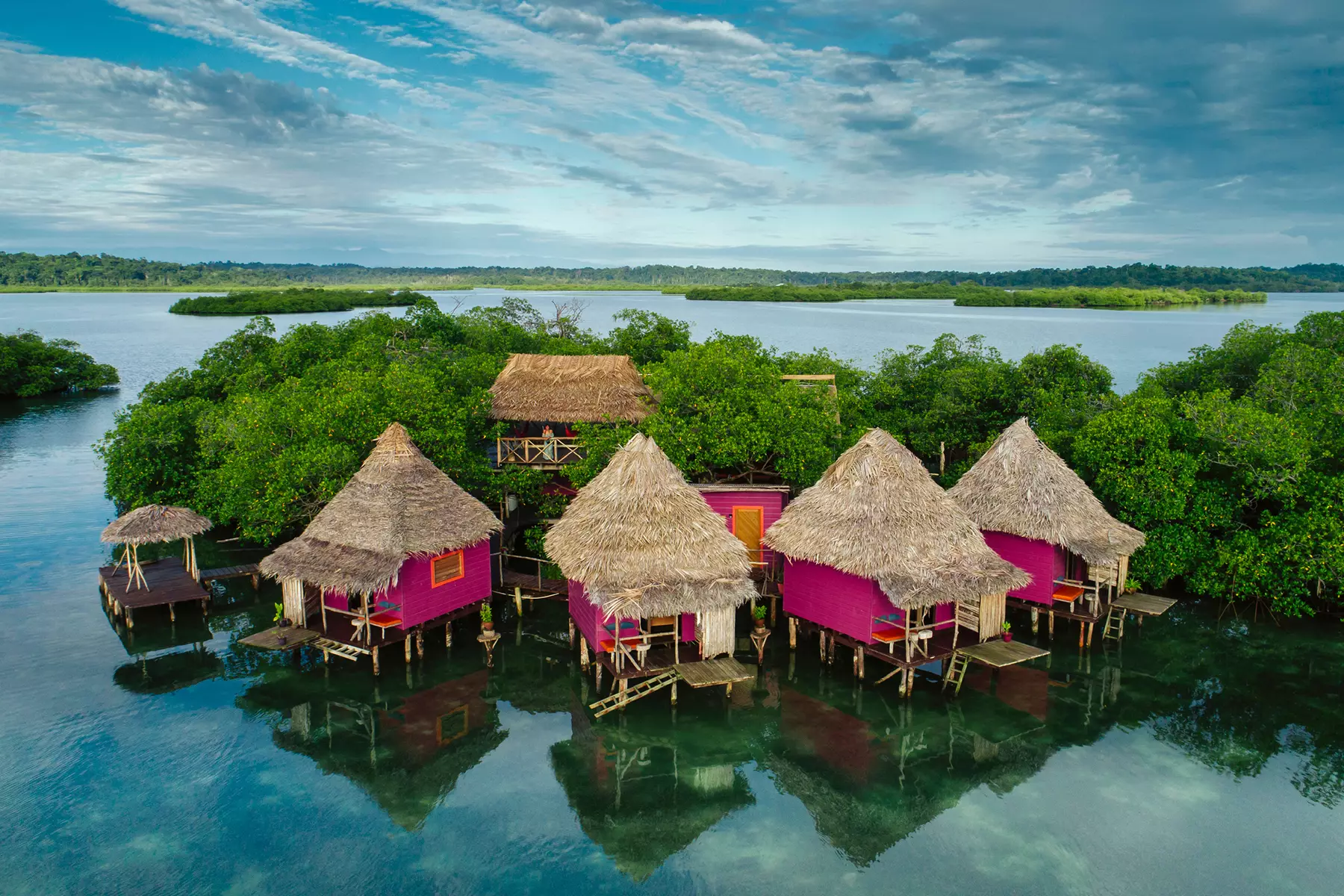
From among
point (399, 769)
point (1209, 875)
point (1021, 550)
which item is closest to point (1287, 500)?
point (1021, 550)

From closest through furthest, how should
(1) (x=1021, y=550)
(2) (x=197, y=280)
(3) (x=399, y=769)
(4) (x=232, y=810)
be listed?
(4) (x=232, y=810)
(3) (x=399, y=769)
(1) (x=1021, y=550)
(2) (x=197, y=280)

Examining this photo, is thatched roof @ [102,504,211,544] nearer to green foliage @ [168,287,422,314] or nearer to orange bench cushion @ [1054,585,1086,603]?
orange bench cushion @ [1054,585,1086,603]

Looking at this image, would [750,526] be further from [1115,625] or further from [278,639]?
[278,639]

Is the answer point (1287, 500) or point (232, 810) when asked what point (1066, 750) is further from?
point (232, 810)

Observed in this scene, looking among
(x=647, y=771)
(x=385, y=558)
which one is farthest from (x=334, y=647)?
(x=647, y=771)

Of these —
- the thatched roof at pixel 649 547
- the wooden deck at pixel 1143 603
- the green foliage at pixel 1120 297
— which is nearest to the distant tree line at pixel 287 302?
the thatched roof at pixel 649 547

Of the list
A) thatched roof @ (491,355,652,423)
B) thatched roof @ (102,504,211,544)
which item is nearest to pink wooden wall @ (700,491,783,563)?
thatched roof @ (491,355,652,423)

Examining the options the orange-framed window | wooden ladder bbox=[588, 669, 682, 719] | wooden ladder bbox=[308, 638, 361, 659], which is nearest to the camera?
wooden ladder bbox=[588, 669, 682, 719]
